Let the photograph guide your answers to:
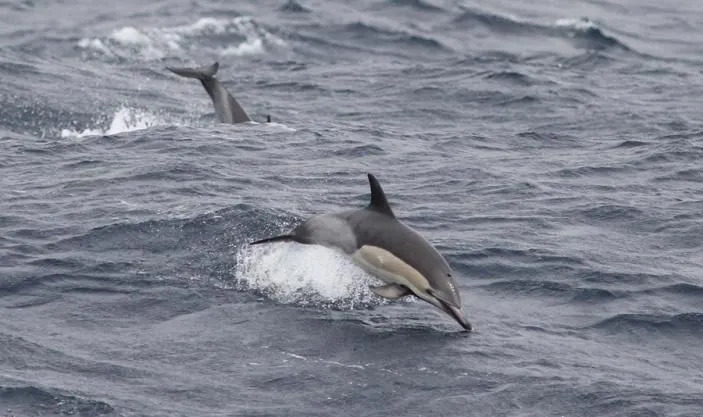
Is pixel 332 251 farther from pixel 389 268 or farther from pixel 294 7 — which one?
pixel 294 7

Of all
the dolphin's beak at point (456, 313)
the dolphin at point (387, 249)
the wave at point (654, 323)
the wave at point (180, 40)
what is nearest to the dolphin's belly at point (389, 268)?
the dolphin at point (387, 249)

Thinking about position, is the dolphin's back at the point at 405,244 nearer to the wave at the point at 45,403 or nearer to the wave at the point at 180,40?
the wave at the point at 45,403

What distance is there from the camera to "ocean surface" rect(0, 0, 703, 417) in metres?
12.5

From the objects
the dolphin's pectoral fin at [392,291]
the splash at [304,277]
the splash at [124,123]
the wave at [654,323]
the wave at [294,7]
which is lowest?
the splash at [124,123]

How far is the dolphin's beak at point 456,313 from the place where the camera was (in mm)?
13586

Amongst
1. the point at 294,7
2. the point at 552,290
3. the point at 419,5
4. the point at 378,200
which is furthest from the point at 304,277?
the point at 419,5

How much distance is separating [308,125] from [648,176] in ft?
21.6

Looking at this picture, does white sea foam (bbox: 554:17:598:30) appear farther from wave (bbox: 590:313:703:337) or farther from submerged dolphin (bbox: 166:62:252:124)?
wave (bbox: 590:313:703:337)

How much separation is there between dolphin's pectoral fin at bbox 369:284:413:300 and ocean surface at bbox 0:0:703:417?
0.35 meters

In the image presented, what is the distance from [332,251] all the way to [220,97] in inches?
366

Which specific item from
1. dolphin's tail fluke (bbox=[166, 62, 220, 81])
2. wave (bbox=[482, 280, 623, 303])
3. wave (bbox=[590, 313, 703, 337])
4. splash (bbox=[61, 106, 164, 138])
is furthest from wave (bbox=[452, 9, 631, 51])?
wave (bbox=[590, 313, 703, 337])

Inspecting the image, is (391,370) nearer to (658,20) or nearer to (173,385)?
(173,385)

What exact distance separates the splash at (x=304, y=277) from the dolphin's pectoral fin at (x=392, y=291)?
30.4 inches

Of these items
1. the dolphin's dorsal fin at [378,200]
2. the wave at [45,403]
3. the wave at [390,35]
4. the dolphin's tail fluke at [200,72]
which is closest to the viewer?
the wave at [45,403]
